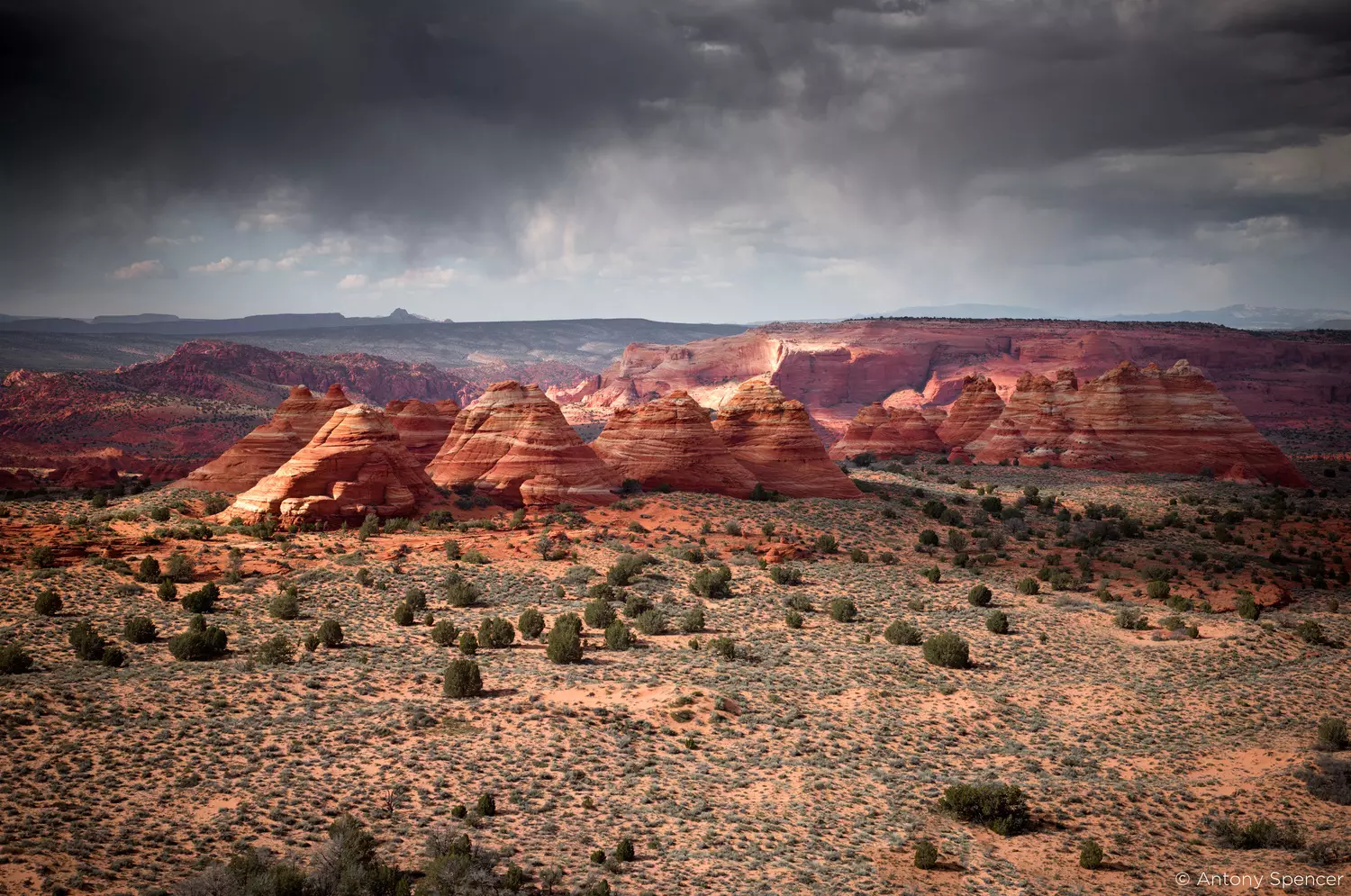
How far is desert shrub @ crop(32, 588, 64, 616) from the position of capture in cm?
2212

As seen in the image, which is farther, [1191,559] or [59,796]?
[1191,559]

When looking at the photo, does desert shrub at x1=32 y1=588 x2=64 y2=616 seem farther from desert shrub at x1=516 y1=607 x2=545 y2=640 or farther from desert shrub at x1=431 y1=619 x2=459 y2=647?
desert shrub at x1=516 y1=607 x2=545 y2=640

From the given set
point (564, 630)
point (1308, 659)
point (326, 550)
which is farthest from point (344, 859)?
point (1308, 659)

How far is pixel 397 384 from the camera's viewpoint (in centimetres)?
15850

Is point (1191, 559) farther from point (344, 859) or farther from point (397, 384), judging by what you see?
point (397, 384)

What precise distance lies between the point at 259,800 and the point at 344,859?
10.0 feet

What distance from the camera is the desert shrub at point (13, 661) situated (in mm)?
17812

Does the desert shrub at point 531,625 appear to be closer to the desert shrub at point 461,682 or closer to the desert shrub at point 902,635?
the desert shrub at point 461,682

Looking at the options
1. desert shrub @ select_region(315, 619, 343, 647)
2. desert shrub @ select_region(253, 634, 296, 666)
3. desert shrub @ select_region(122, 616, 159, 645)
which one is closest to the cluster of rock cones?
desert shrub @ select_region(122, 616, 159, 645)

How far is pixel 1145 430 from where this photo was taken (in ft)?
209

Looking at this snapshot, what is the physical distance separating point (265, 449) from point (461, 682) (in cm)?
2902

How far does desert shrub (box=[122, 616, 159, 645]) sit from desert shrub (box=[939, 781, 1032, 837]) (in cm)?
2024

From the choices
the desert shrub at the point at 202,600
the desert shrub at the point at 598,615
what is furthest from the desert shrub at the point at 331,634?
the desert shrub at the point at 598,615

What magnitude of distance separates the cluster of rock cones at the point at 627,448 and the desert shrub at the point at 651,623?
14621mm
